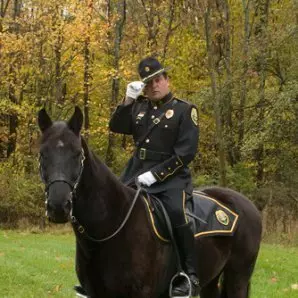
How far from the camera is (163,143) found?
17.7 ft

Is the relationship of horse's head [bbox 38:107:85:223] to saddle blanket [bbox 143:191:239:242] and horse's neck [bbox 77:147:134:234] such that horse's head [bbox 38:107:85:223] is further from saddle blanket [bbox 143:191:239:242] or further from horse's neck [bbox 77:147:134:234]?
saddle blanket [bbox 143:191:239:242]

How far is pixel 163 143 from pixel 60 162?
5.08 ft

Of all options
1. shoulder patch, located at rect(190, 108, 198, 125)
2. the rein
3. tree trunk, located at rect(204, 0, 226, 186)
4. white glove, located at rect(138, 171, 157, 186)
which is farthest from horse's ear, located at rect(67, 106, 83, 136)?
tree trunk, located at rect(204, 0, 226, 186)

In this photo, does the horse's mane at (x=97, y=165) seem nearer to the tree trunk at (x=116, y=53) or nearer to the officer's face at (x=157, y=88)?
the officer's face at (x=157, y=88)

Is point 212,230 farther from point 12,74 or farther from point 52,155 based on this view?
point 12,74

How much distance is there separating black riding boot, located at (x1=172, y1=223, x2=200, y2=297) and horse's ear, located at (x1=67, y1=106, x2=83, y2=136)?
57.2 inches

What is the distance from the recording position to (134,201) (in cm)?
498


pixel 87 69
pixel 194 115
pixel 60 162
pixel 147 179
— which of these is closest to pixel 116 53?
pixel 87 69

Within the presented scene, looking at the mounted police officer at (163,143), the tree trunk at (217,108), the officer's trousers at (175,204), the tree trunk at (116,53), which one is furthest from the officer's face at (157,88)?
the tree trunk at (116,53)

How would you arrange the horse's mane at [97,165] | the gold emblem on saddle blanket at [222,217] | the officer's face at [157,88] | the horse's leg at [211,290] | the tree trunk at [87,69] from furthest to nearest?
the tree trunk at [87,69] → the horse's leg at [211,290] → the gold emblem on saddle blanket at [222,217] → the officer's face at [157,88] → the horse's mane at [97,165]

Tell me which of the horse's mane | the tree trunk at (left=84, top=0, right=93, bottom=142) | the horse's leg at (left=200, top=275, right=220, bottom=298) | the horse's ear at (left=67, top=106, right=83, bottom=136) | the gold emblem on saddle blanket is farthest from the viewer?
the tree trunk at (left=84, top=0, right=93, bottom=142)

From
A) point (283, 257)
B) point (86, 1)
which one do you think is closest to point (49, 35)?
point (86, 1)

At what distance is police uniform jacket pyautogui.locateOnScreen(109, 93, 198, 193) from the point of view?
5277 mm

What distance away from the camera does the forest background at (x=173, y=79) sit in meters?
22.1
